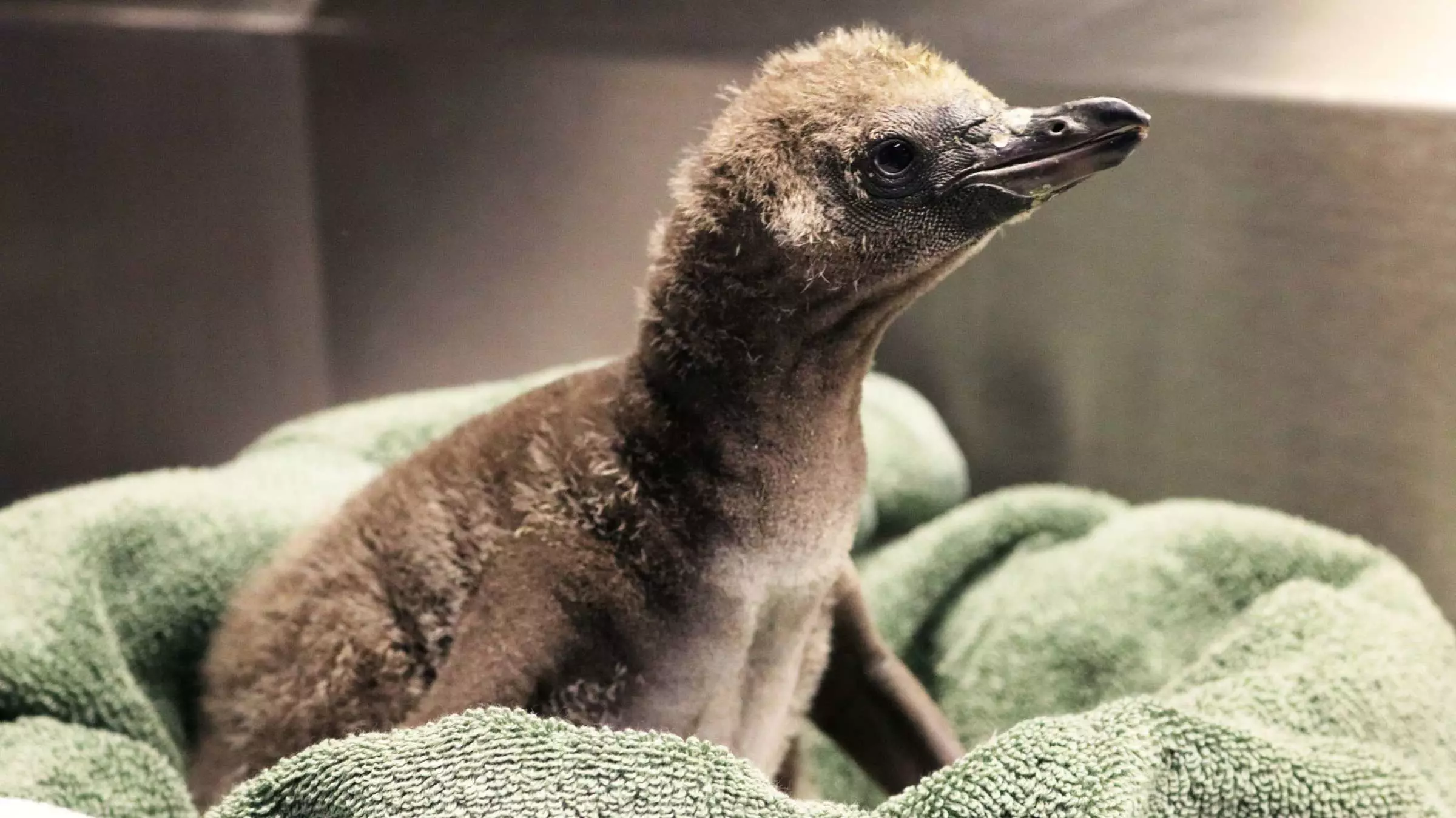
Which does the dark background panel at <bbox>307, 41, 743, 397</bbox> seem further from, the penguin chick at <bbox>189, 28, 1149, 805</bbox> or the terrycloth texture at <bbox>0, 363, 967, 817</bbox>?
the penguin chick at <bbox>189, 28, 1149, 805</bbox>

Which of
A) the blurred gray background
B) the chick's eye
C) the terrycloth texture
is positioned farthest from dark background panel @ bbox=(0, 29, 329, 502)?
the chick's eye

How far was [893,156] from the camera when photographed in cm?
61

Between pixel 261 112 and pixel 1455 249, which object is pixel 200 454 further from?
pixel 1455 249

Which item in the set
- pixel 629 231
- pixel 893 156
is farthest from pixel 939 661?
pixel 893 156

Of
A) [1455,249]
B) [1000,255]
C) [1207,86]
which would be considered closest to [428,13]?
[1000,255]

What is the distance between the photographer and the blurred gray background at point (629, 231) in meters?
0.99

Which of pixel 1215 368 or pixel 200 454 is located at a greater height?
pixel 1215 368

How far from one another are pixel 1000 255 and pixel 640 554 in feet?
2.01

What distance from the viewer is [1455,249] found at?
0.95 meters

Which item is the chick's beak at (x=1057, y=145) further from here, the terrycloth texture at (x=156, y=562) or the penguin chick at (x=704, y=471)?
the terrycloth texture at (x=156, y=562)

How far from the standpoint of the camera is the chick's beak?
0.58 meters

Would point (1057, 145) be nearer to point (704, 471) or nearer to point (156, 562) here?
point (704, 471)

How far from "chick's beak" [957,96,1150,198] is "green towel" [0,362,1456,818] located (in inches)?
9.8

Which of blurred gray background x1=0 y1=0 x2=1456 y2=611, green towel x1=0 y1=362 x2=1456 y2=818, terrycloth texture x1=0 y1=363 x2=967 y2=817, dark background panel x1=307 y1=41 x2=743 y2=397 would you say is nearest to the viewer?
green towel x1=0 y1=362 x2=1456 y2=818
